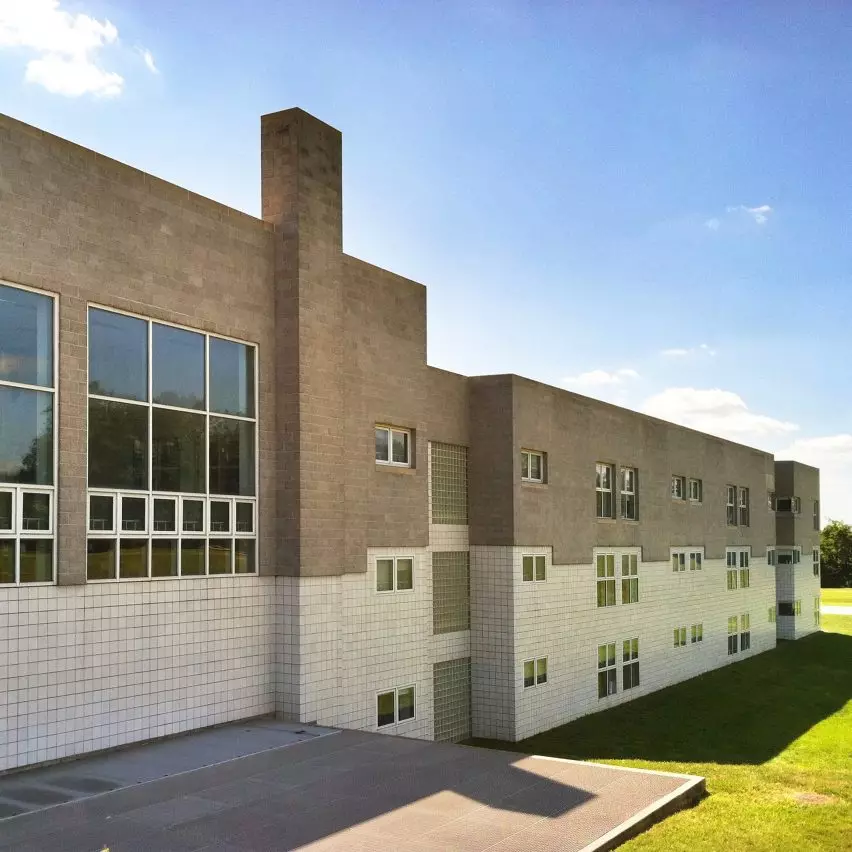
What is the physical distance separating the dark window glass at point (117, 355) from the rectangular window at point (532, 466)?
31.4ft

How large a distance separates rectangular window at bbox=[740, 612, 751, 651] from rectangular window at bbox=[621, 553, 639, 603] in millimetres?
10007

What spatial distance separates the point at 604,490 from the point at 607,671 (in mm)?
4259

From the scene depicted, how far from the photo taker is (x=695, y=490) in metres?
29.4

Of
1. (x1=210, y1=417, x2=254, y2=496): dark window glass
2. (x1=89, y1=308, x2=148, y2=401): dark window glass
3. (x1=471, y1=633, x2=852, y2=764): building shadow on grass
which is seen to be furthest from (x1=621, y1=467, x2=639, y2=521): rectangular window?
(x1=89, y1=308, x2=148, y2=401): dark window glass

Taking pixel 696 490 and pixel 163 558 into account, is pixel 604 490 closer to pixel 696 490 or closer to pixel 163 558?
pixel 696 490

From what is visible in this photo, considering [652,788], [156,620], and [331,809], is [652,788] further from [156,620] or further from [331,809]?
[156,620]

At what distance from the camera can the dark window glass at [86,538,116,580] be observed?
37.0 feet

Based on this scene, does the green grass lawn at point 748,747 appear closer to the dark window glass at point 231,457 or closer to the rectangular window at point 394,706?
the rectangular window at point 394,706

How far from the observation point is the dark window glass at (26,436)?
1050cm

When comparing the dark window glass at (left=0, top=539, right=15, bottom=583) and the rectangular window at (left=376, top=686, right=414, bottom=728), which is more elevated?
the dark window glass at (left=0, top=539, right=15, bottom=583)

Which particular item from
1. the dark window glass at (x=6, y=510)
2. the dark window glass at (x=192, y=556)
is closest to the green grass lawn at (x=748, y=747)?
the dark window glass at (x=192, y=556)

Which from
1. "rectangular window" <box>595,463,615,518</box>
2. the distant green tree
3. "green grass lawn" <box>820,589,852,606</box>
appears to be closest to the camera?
"rectangular window" <box>595,463,615,518</box>

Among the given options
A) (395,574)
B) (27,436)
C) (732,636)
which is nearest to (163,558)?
(27,436)

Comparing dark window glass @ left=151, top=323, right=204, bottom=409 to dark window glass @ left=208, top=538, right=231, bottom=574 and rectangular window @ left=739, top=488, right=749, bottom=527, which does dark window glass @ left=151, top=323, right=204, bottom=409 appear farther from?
rectangular window @ left=739, top=488, right=749, bottom=527
